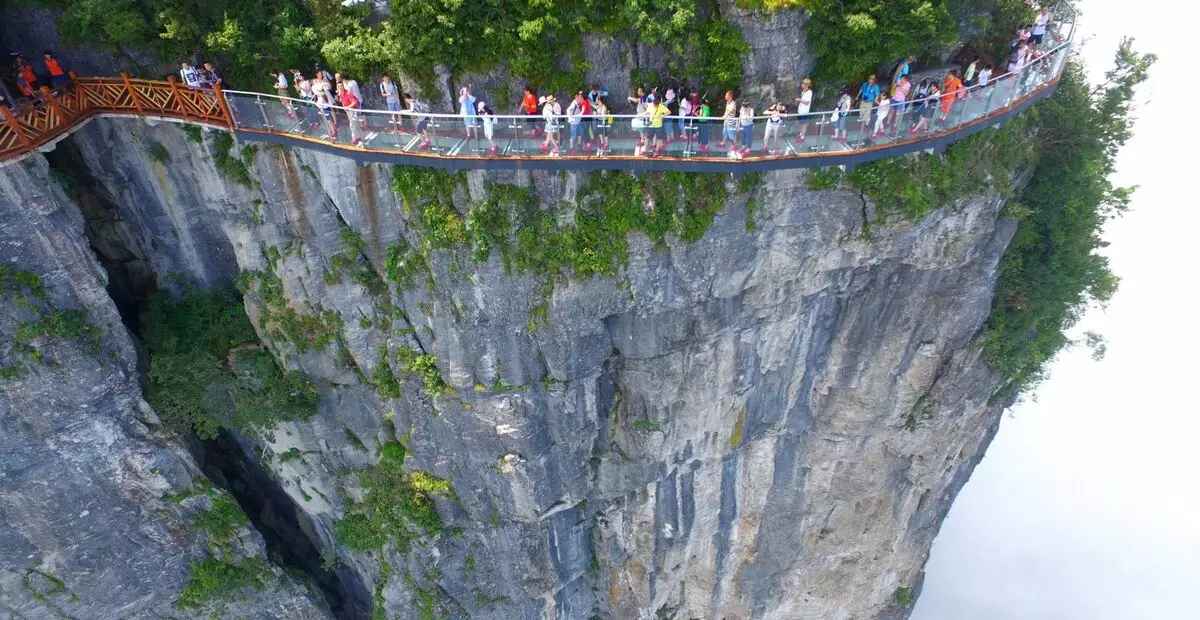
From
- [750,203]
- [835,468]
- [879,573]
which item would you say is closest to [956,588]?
[879,573]

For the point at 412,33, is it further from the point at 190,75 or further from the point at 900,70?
the point at 900,70

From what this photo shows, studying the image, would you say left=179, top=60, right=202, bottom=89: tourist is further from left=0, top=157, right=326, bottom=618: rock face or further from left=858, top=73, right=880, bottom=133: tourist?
left=858, top=73, right=880, bottom=133: tourist

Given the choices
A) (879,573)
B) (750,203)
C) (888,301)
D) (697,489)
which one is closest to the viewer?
(750,203)

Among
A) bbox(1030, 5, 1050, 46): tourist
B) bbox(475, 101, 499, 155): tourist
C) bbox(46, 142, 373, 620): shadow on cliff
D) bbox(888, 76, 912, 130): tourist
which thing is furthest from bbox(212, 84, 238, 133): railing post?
bbox(1030, 5, 1050, 46): tourist

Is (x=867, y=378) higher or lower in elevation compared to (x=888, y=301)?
lower

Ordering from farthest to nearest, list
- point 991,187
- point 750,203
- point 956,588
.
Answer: point 956,588, point 991,187, point 750,203

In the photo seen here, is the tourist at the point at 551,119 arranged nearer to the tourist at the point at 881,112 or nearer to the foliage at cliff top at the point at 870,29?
the foliage at cliff top at the point at 870,29

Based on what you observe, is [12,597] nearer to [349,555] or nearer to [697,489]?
[349,555]

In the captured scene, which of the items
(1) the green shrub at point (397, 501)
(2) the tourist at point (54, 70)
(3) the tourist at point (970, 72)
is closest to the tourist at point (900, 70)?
(3) the tourist at point (970, 72)
